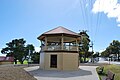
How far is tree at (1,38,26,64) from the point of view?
188 ft

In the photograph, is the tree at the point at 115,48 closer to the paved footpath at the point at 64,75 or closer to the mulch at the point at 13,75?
the paved footpath at the point at 64,75

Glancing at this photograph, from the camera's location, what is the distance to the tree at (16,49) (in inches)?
2252

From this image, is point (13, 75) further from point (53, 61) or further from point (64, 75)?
point (53, 61)

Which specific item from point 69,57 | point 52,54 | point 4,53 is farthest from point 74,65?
point 4,53

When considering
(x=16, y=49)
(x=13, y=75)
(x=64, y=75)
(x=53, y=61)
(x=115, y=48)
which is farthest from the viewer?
(x=115, y=48)

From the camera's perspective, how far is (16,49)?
190 ft

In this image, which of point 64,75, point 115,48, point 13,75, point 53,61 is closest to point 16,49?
point 53,61

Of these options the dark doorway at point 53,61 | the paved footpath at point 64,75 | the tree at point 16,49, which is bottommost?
the paved footpath at point 64,75

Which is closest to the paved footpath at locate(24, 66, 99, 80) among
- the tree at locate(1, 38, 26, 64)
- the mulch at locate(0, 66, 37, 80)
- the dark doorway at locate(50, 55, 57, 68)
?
the mulch at locate(0, 66, 37, 80)

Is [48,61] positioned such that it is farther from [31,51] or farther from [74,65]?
[31,51]

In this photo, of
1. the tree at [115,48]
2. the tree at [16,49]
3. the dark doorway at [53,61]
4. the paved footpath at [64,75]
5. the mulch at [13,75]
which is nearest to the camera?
the mulch at [13,75]

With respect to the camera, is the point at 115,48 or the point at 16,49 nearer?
the point at 16,49

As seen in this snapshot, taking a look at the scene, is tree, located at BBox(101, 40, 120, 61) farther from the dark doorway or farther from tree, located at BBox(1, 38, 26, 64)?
the dark doorway

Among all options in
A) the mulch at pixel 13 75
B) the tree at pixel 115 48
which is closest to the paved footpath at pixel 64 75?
the mulch at pixel 13 75
